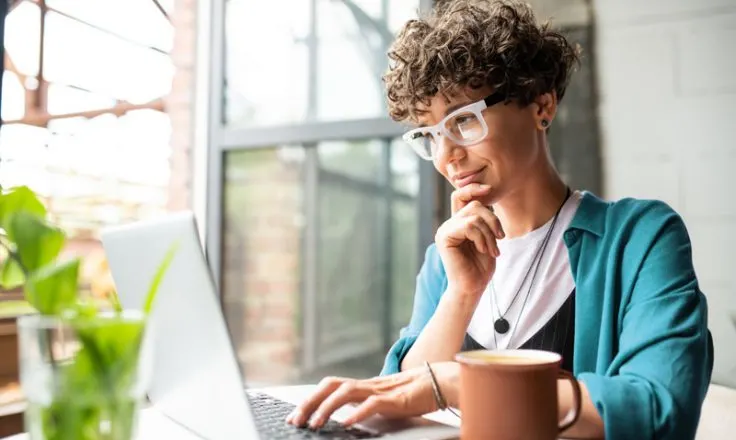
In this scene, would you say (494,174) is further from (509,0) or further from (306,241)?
(306,241)

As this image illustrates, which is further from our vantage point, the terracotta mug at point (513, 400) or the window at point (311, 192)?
the window at point (311, 192)

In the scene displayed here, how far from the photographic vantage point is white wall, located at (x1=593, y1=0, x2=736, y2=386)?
1.76 metres

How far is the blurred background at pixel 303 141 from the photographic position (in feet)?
5.94

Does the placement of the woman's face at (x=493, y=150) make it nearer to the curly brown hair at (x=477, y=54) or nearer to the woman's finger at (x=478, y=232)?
the curly brown hair at (x=477, y=54)

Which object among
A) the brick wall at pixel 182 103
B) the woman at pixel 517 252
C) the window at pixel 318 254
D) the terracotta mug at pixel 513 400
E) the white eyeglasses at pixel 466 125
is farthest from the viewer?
the brick wall at pixel 182 103

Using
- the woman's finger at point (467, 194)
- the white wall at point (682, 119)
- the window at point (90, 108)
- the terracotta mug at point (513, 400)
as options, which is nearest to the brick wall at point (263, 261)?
the window at point (90, 108)

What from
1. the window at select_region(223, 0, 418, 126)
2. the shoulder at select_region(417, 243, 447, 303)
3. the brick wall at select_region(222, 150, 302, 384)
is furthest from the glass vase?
the brick wall at select_region(222, 150, 302, 384)

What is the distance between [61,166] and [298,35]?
1037 mm

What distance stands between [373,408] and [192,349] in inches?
9.6

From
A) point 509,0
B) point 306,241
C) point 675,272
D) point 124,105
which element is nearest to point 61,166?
point 124,105

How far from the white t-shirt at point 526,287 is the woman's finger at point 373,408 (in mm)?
399

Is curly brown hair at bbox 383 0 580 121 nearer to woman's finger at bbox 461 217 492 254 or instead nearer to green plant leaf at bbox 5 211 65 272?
woman's finger at bbox 461 217 492 254

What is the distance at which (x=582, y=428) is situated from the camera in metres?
0.68

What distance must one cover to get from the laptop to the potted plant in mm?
40
